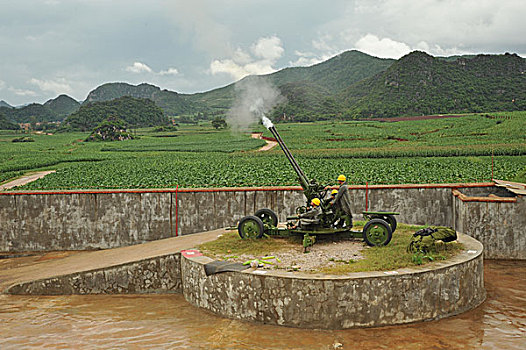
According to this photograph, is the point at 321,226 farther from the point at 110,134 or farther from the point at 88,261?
the point at 110,134

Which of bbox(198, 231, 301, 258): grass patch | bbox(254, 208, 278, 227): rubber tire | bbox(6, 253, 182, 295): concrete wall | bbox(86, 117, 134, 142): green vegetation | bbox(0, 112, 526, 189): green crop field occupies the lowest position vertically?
bbox(6, 253, 182, 295): concrete wall

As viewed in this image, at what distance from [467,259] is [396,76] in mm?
109102

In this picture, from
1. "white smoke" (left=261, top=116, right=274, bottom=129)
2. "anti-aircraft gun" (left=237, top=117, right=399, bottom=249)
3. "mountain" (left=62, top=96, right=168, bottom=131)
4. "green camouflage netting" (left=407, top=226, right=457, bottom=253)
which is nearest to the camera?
"green camouflage netting" (left=407, top=226, right=457, bottom=253)

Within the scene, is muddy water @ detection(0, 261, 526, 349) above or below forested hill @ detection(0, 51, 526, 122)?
below

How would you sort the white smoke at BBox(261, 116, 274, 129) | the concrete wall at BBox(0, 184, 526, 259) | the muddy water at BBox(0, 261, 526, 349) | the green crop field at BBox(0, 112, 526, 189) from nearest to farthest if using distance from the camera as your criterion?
1. the muddy water at BBox(0, 261, 526, 349)
2. the white smoke at BBox(261, 116, 274, 129)
3. the concrete wall at BBox(0, 184, 526, 259)
4. the green crop field at BBox(0, 112, 526, 189)

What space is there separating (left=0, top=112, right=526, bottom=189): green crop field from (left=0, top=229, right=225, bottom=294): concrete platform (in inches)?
190

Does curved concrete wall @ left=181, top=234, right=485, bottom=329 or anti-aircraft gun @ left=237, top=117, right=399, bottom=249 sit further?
anti-aircraft gun @ left=237, top=117, right=399, bottom=249

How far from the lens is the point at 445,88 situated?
99312 mm

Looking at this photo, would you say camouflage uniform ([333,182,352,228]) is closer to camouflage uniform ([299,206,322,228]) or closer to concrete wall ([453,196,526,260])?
camouflage uniform ([299,206,322,228])

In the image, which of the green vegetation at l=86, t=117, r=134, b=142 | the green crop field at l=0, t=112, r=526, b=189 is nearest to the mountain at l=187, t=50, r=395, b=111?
the green vegetation at l=86, t=117, r=134, b=142

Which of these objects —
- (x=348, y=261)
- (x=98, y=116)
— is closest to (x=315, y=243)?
(x=348, y=261)

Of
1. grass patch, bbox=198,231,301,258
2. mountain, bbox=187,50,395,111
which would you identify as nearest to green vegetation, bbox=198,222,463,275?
grass patch, bbox=198,231,301,258

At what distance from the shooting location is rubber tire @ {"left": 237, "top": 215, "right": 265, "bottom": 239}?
454 inches

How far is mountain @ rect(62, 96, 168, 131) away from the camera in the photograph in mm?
126375
